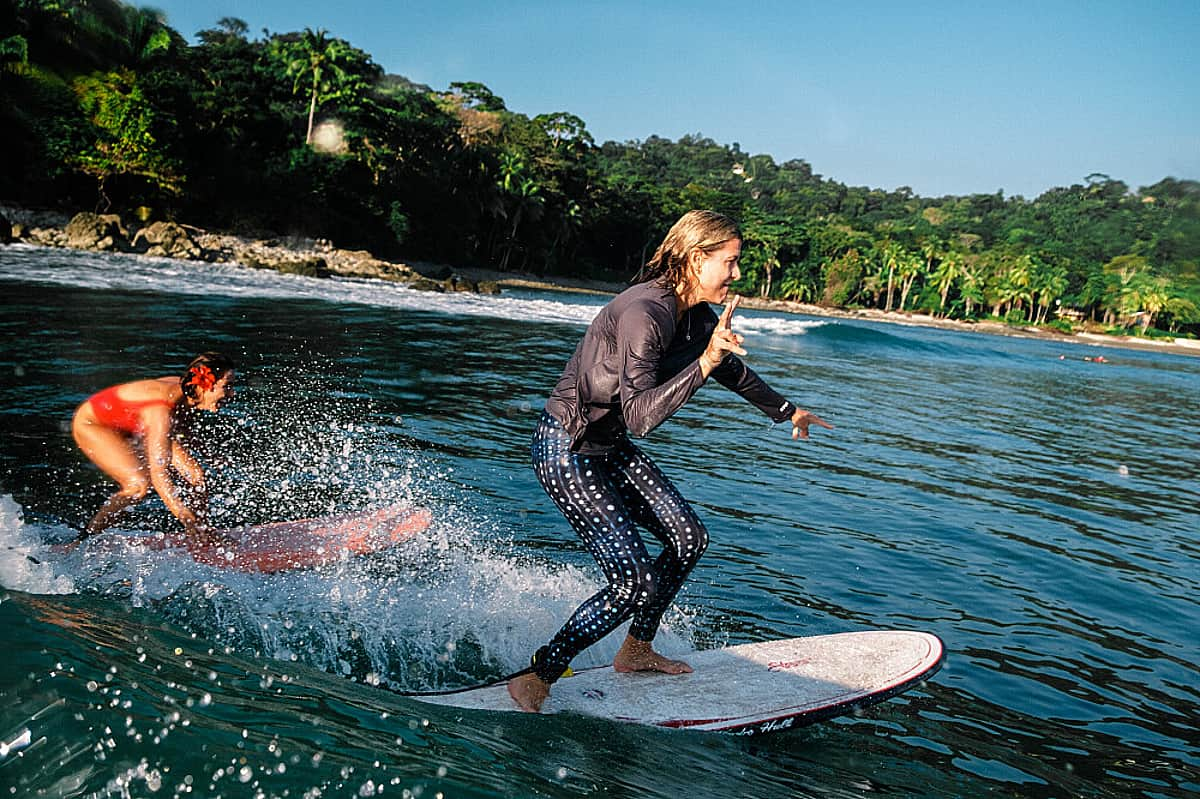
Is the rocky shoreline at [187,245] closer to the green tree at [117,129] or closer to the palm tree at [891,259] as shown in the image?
the green tree at [117,129]

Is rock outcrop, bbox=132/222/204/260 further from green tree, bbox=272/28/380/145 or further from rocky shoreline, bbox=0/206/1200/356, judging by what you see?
green tree, bbox=272/28/380/145

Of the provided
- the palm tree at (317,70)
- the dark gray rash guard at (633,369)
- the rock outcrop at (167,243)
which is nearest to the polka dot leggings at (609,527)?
the dark gray rash guard at (633,369)

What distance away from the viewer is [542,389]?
16375 mm

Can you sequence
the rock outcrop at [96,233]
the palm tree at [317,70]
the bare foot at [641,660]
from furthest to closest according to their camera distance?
1. the palm tree at [317,70]
2. the rock outcrop at [96,233]
3. the bare foot at [641,660]

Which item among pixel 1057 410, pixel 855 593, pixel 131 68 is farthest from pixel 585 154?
pixel 855 593

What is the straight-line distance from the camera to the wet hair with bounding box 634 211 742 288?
399 cm

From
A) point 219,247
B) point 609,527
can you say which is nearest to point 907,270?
point 219,247

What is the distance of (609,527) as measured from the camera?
425 centimetres

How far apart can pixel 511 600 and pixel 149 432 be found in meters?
2.76

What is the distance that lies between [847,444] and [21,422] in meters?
11.3

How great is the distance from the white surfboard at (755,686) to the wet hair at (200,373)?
9.59 ft

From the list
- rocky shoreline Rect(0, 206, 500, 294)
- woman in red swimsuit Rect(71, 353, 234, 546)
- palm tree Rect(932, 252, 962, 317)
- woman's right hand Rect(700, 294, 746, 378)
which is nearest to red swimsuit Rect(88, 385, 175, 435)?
woman in red swimsuit Rect(71, 353, 234, 546)

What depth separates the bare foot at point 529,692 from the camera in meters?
4.25

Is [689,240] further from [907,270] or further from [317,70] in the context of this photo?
[907,270]
